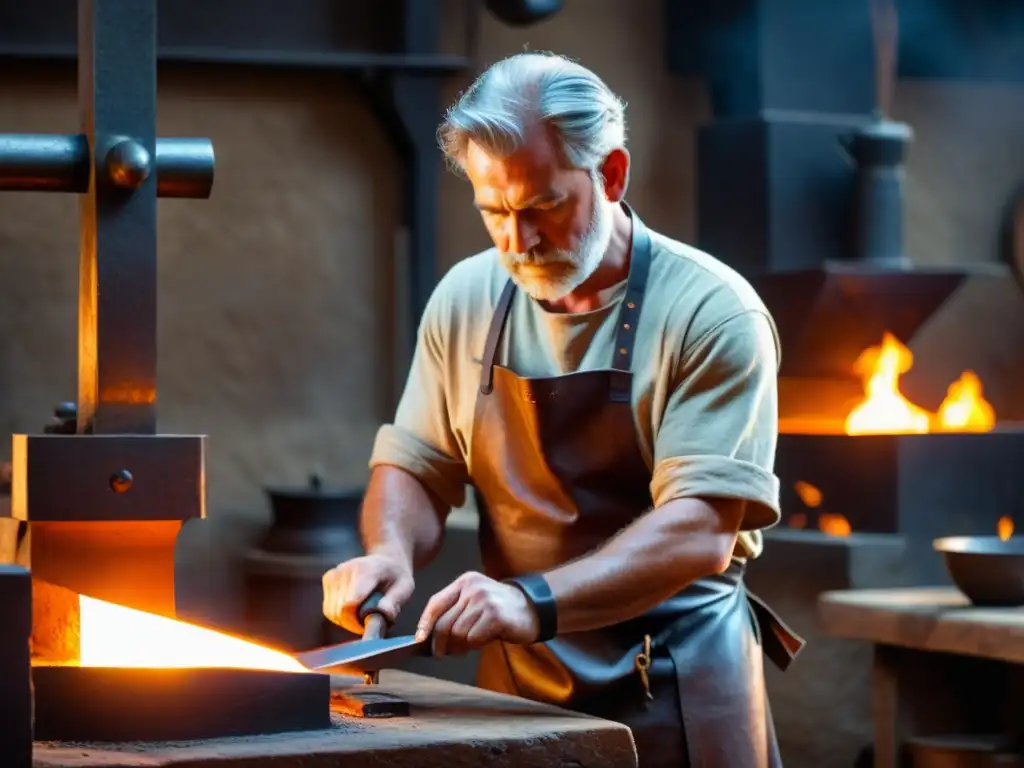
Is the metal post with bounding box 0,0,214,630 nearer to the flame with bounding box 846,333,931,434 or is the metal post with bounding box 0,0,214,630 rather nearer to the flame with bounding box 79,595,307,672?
the flame with bounding box 79,595,307,672

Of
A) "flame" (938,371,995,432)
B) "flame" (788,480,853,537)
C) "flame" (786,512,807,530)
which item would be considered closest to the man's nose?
"flame" (788,480,853,537)

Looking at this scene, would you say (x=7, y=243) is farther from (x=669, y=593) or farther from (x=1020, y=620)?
(x=669, y=593)

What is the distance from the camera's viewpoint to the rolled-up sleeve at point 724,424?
294 cm

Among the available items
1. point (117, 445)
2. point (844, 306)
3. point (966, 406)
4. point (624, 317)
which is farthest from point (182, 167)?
point (966, 406)

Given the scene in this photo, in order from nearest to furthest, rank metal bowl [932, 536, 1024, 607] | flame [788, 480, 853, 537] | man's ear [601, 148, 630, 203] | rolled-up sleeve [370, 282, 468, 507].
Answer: man's ear [601, 148, 630, 203] → rolled-up sleeve [370, 282, 468, 507] → metal bowl [932, 536, 1024, 607] → flame [788, 480, 853, 537]

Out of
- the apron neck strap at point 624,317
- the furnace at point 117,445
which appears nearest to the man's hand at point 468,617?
the furnace at point 117,445

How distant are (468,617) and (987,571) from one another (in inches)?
102

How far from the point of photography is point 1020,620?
4.61 metres

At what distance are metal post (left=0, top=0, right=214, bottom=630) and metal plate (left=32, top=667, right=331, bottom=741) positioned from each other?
0.60 ft

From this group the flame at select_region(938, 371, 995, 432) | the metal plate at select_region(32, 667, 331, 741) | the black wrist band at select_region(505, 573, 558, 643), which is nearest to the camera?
the metal plate at select_region(32, 667, 331, 741)

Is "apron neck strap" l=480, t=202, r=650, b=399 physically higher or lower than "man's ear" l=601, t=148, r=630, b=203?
lower

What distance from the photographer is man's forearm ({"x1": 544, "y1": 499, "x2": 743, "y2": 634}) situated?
2842 millimetres

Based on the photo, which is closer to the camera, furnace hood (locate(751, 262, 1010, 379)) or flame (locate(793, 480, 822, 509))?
flame (locate(793, 480, 822, 509))

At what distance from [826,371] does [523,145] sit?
434 centimetres
